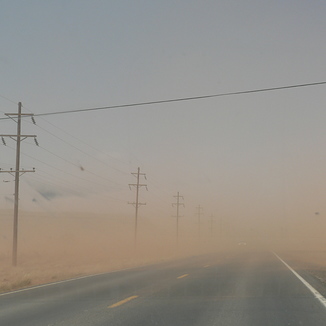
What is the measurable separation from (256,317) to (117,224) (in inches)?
7265

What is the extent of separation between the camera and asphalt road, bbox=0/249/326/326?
10.6 metres

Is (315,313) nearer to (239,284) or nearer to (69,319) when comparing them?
(69,319)

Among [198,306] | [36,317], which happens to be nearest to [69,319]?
[36,317]

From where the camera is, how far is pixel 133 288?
17547 millimetres

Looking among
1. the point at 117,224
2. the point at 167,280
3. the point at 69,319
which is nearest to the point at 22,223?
the point at 117,224

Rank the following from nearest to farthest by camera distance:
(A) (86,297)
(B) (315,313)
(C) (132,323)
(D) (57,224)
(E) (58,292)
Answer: (C) (132,323) < (B) (315,313) < (A) (86,297) < (E) (58,292) < (D) (57,224)

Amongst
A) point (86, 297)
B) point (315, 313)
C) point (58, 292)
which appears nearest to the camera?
point (315, 313)

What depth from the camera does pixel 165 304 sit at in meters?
13.2

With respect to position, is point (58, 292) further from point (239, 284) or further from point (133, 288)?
point (239, 284)

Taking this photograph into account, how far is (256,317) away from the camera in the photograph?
1105cm

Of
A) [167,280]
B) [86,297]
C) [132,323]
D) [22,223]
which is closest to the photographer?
[132,323]

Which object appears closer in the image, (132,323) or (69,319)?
(132,323)

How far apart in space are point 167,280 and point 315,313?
994cm

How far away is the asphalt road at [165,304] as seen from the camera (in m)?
10.6
